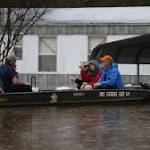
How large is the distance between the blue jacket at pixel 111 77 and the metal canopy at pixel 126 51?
2582 mm

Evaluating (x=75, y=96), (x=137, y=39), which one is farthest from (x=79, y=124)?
(x=137, y=39)

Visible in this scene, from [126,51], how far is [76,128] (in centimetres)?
830

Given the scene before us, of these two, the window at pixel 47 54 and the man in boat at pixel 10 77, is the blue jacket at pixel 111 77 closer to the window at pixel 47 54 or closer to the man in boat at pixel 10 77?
the man in boat at pixel 10 77

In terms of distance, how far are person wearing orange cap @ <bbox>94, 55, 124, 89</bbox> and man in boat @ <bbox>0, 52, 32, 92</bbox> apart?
174 centimetres

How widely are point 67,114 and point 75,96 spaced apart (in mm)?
1883

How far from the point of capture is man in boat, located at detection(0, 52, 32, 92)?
49.5ft

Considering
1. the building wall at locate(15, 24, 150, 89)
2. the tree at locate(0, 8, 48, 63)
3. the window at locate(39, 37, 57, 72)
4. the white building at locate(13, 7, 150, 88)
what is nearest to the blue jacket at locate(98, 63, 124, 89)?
the tree at locate(0, 8, 48, 63)

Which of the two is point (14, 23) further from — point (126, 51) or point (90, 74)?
point (90, 74)

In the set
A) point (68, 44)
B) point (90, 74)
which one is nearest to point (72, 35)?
point (68, 44)

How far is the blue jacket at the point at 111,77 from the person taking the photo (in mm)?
15680

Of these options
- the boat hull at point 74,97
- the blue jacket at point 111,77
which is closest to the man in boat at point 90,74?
the blue jacket at point 111,77

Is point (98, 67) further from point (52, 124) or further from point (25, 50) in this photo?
point (25, 50)

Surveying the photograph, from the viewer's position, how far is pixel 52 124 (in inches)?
462

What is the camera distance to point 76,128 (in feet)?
36.7
